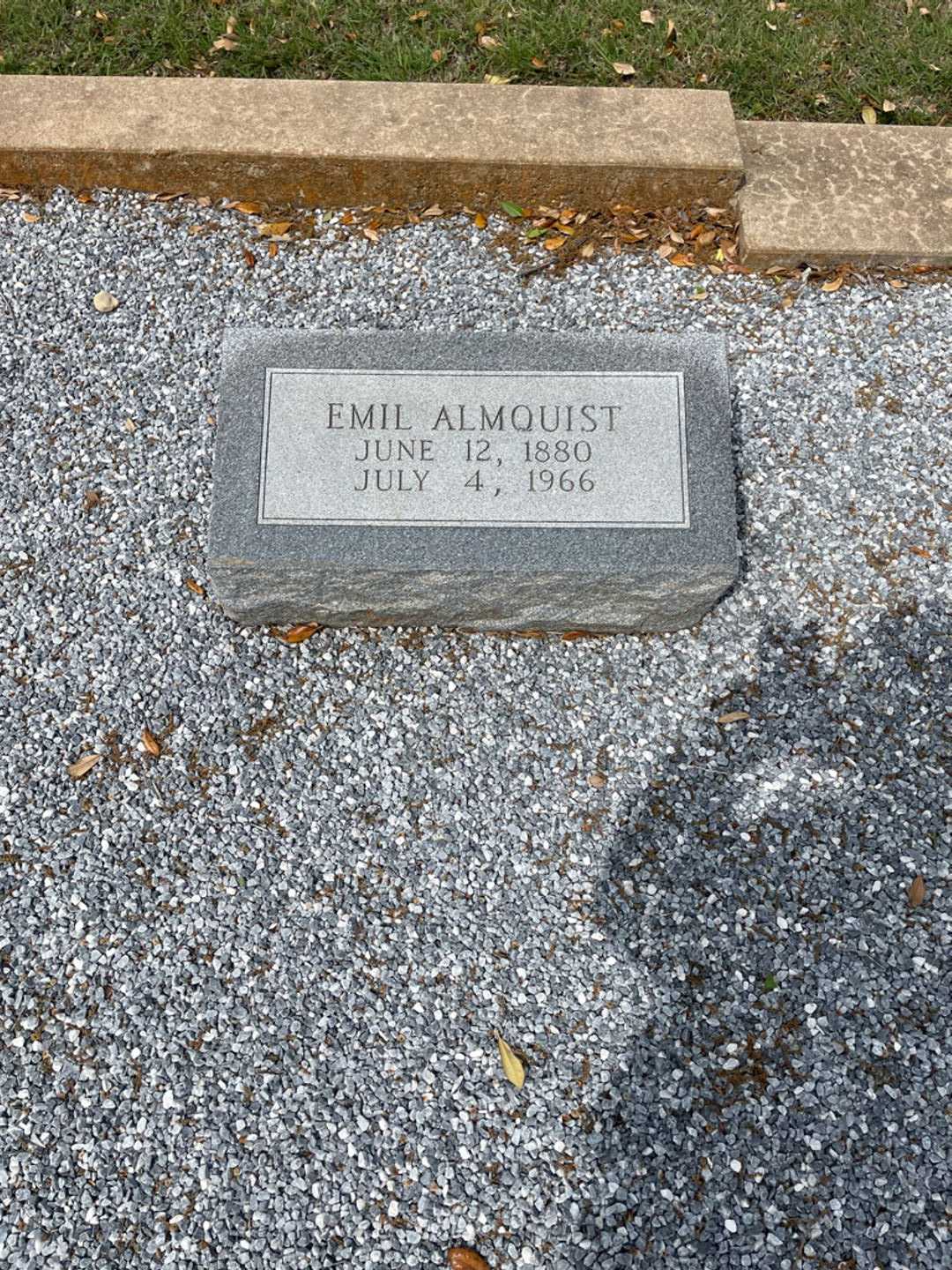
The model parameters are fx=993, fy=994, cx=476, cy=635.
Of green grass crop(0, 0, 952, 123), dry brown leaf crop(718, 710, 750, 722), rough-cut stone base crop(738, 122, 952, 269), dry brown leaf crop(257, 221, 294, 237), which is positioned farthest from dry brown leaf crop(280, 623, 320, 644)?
green grass crop(0, 0, 952, 123)

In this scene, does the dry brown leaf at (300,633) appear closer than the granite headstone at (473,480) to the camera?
No

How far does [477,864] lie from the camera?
9.31 ft

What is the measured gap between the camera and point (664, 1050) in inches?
101

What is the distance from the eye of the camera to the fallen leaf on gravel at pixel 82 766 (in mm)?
2961

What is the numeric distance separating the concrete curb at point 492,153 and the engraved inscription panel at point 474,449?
1.23 m

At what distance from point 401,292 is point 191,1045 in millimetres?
2667

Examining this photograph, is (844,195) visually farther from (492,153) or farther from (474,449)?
(474,449)

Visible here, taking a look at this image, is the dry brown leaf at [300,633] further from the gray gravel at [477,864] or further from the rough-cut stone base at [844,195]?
the rough-cut stone base at [844,195]

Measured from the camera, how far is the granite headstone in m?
2.90

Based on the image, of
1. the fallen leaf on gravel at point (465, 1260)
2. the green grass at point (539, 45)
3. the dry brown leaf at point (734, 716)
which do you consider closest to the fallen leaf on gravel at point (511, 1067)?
the fallen leaf on gravel at point (465, 1260)

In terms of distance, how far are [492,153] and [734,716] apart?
234 cm

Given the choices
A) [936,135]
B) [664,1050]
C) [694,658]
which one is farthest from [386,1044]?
[936,135]

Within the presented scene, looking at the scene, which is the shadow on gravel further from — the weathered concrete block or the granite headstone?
the weathered concrete block

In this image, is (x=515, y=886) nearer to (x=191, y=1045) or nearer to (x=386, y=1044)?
(x=386, y=1044)
